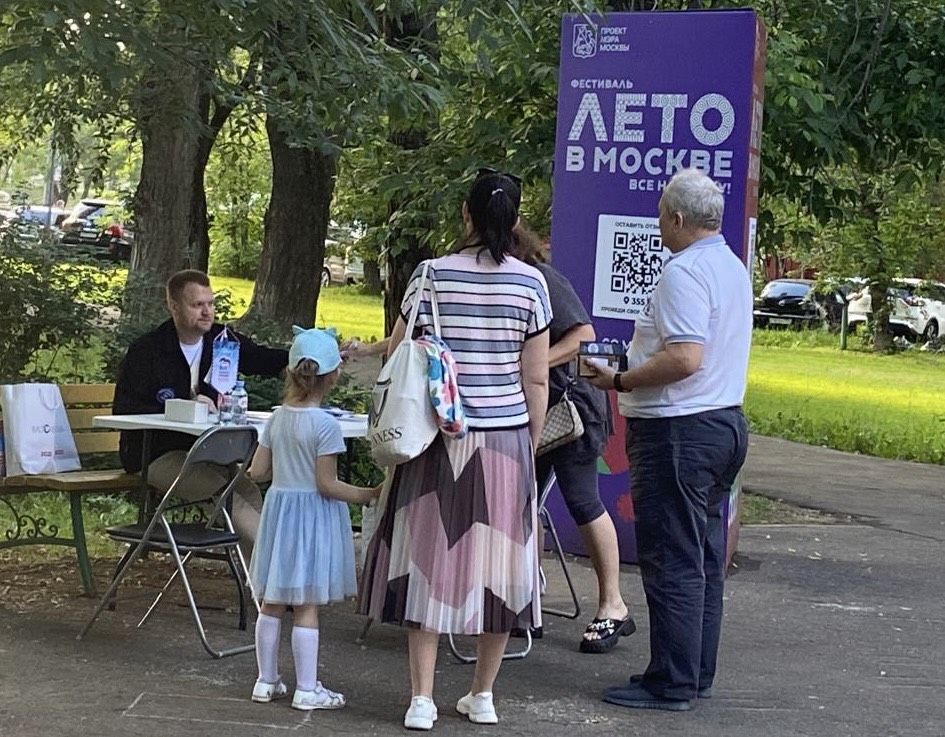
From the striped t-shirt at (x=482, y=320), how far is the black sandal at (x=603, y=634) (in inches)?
64.1

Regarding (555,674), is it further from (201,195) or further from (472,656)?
(201,195)

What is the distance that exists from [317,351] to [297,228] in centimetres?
881

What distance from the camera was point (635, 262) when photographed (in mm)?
7914

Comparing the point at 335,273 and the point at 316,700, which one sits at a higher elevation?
the point at 335,273

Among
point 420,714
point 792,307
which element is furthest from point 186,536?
point 792,307

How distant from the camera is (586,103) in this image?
8.07m

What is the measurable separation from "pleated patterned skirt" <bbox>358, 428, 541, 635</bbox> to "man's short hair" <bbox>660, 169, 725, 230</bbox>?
1.00m

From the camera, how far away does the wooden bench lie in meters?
6.89

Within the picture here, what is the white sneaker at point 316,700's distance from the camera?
5387 millimetres

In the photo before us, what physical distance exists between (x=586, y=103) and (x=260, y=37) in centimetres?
→ 195

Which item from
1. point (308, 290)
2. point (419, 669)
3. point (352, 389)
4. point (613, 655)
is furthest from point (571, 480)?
point (308, 290)

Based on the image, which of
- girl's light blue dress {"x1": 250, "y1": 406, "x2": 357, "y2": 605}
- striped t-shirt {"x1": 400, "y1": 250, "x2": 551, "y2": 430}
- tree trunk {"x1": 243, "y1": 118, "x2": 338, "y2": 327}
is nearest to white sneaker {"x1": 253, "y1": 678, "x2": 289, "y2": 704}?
girl's light blue dress {"x1": 250, "y1": 406, "x2": 357, "y2": 605}

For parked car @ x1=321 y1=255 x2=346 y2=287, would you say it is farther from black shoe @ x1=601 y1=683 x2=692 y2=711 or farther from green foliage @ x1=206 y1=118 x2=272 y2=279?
black shoe @ x1=601 y1=683 x2=692 y2=711

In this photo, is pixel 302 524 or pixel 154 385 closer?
pixel 302 524
